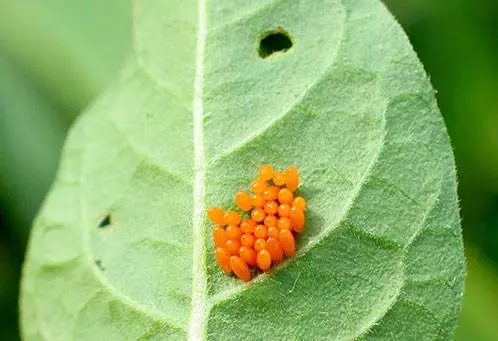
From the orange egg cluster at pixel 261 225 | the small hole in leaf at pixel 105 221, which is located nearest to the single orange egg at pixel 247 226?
the orange egg cluster at pixel 261 225

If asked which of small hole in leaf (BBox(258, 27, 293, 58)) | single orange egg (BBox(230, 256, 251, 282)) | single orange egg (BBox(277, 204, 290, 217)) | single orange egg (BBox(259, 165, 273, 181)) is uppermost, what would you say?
small hole in leaf (BBox(258, 27, 293, 58))

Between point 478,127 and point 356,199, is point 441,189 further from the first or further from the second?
point 478,127

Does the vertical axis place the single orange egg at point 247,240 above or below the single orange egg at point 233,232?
below

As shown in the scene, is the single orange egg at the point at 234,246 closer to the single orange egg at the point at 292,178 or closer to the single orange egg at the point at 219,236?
the single orange egg at the point at 219,236

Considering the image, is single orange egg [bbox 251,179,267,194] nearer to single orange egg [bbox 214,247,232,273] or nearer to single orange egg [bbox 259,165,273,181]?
single orange egg [bbox 259,165,273,181]

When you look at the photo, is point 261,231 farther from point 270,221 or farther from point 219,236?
point 219,236

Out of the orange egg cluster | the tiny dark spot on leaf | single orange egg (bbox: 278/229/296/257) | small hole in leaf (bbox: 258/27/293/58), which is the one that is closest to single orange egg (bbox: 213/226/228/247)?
the orange egg cluster

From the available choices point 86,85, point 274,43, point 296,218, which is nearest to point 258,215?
point 296,218

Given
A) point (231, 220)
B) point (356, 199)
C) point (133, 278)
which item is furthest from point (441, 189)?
point (133, 278)
